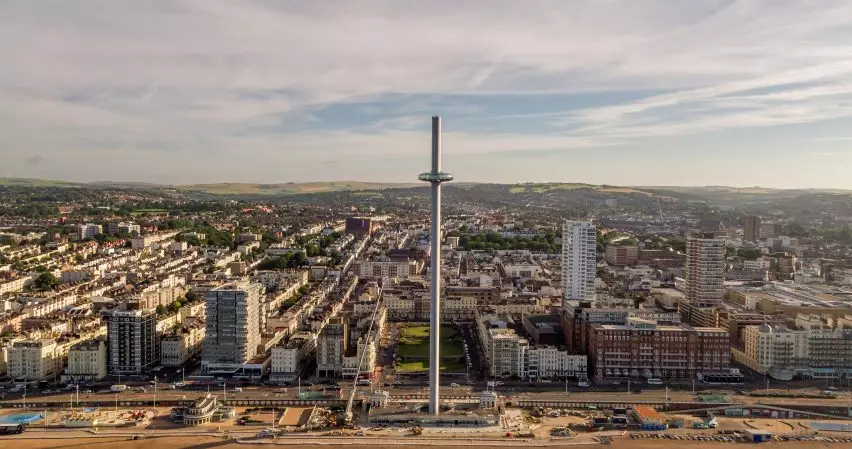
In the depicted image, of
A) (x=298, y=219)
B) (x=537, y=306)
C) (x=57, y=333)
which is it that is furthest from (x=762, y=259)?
(x=298, y=219)

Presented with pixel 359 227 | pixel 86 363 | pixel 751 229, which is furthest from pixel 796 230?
pixel 86 363

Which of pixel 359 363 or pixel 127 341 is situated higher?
pixel 127 341

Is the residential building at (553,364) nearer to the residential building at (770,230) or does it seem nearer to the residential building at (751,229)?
Answer: the residential building at (751,229)

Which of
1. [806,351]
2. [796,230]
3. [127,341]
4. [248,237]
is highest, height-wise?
[796,230]

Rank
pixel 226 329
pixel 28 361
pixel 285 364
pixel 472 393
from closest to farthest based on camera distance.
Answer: pixel 472 393, pixel 28 361, pixel 285 364, pixel 226 329

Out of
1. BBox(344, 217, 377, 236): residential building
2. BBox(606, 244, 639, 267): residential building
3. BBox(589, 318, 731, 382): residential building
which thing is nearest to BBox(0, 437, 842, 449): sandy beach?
BBox(589, 318, 731, 382): residential building

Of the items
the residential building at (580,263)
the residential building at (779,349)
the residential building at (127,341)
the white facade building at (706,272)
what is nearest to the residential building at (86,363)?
the residential building at (127,341)

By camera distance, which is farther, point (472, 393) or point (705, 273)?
point (705, 273)

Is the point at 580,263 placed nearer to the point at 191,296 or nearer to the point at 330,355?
Answer: the point at 330,355
